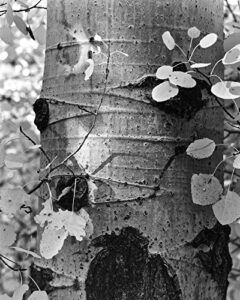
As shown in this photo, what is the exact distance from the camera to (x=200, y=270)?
Result: 108 cm

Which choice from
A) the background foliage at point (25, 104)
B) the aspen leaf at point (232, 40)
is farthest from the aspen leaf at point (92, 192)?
the aspen leaf at point (232, 40)

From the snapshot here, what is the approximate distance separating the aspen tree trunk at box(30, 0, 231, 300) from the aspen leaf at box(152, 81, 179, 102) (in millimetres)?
84

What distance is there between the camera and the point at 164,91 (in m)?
0.99

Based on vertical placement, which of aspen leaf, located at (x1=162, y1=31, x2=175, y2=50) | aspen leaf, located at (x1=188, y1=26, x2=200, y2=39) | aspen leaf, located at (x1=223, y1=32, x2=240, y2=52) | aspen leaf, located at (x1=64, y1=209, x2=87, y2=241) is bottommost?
aspen leaf, located at (x1=64, y1=209, x2=87, y2=241)

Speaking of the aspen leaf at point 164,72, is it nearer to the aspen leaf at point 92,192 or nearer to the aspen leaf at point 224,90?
the aspen leaf at point 224,90

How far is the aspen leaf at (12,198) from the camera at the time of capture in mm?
1084

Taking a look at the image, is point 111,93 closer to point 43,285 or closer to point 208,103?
point 208,103

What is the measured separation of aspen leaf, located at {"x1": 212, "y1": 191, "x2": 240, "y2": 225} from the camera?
1024mm

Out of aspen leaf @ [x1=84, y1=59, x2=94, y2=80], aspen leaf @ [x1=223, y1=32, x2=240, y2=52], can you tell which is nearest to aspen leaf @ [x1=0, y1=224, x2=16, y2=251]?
aspen leaf @ [x1=84, y1=59, x2=94, y2=80]

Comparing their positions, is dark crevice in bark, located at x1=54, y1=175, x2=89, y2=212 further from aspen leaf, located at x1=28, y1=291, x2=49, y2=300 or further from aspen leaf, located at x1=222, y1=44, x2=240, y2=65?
aspen leaf, located at x1=222, y1=44, x2=240, y2=65

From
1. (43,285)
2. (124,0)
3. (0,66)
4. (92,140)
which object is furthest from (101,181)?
(0,66)

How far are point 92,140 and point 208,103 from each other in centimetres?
24

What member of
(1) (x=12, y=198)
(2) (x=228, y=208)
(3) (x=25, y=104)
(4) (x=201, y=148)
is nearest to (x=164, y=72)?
(4) (x=201, y=148)

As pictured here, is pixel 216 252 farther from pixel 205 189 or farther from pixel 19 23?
pixel 19 23
